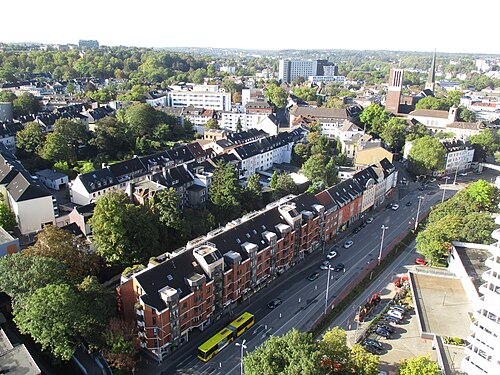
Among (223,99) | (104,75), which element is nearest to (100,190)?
(223,99)

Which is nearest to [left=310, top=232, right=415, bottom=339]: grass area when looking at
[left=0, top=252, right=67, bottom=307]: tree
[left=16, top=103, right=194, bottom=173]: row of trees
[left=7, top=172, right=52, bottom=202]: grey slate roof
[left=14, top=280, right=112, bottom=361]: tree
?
[left=14, top=280, right=112, bottom=361]: tree

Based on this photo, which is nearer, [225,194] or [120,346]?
[120,346]

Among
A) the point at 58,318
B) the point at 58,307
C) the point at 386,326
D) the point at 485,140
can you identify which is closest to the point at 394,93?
the point at 485,140

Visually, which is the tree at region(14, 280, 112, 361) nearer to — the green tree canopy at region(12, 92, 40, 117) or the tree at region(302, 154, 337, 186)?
the tree at region(302, 154, 337, 186)

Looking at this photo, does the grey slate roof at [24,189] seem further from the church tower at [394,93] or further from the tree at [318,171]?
the church tower at [394,93]

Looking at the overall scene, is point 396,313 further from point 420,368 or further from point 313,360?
point 313,360

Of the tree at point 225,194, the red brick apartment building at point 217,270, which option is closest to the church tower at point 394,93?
the red brick apartment building at point 217,270

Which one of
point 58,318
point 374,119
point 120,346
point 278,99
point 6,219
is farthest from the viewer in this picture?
point 278,99
